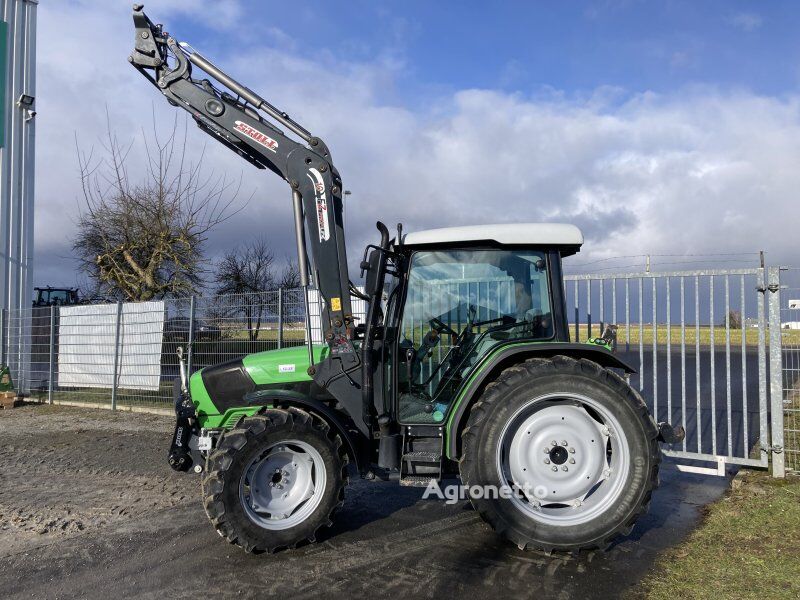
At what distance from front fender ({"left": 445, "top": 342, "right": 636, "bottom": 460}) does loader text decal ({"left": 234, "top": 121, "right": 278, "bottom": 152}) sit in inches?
88.0

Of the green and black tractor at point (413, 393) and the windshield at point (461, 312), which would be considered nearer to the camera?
the green and black tractor at point (413, 393)

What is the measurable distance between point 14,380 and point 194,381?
10.7 metres

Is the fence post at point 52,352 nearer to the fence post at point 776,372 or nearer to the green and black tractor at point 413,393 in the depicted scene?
the green and black tractor at point 413,393

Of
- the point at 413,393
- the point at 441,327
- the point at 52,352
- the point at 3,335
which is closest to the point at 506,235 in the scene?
the point at 441,327

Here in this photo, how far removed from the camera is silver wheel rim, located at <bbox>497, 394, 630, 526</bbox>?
3908 millimetres

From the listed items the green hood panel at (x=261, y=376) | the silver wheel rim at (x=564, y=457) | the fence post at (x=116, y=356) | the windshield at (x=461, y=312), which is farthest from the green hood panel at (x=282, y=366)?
the fence post at (x=116, y=356)

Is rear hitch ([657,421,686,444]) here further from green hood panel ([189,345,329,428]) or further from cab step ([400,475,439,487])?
green hood panel ([189,345,329,428])

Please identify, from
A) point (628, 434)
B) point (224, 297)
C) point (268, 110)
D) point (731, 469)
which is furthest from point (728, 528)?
point (224, 297)

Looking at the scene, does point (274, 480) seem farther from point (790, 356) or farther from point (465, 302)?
point (790, 356)

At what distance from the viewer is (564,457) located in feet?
13.0

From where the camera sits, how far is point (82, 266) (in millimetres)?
17016

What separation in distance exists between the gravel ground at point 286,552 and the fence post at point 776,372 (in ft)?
1.88

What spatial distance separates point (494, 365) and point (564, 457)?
2.50 ft

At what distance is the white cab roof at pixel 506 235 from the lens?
13.5 feet
